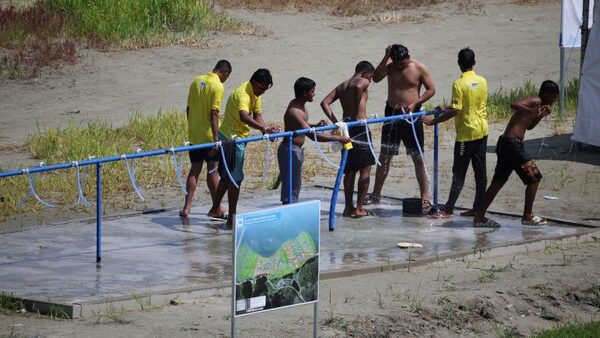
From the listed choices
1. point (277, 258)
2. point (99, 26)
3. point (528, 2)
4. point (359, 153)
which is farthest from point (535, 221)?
point (528, 2)

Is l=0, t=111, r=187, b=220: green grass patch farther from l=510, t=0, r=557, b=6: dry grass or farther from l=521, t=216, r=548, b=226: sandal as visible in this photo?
l=510, t=0, r=557, b=6: dry grass

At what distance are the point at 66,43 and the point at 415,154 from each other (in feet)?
38.6

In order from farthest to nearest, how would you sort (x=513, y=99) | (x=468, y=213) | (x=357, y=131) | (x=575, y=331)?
(x=513, y=99), (x=468, y=213), (x=357, y=131), (x=575, y=331)

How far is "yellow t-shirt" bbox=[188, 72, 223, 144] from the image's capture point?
45.6ft

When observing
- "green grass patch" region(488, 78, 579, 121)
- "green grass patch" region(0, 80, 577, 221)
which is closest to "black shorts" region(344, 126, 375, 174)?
"green grass patch" region(0, 80, 577, 221)

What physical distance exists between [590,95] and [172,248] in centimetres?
A: 756

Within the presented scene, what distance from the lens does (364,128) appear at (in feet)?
46.1

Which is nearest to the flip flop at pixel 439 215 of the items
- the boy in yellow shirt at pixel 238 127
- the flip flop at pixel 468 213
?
the flip flop at pixel 468 213

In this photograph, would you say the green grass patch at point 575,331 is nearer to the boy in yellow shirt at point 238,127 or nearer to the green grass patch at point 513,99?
the boy in yellow shirt at point 238,127

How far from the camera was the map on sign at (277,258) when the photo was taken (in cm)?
903

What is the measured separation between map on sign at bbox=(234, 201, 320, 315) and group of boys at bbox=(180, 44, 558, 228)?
3789mm

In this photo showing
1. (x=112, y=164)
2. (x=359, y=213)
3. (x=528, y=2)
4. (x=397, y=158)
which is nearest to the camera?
(x=359, y=213)

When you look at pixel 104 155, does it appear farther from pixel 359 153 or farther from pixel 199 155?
pixel 359 153

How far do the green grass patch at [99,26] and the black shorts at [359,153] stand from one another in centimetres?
1107
